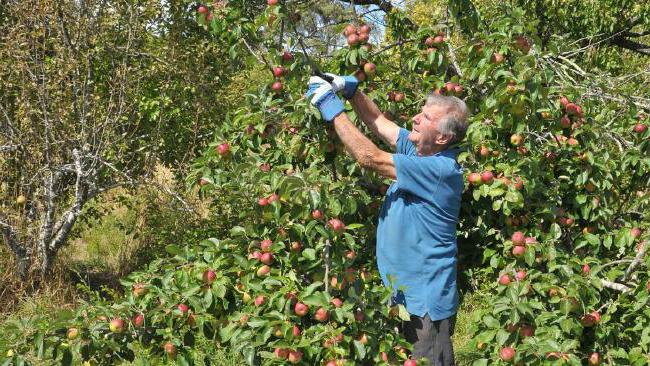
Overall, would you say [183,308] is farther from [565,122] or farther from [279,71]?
[565,122]

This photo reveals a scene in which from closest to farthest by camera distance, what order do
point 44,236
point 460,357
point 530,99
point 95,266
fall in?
point 530,99
point 460,357
point 44,236
point 95,266

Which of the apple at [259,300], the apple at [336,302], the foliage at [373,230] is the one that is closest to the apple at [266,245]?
the foliage at [373,230]

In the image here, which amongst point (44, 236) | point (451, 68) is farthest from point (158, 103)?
point (451, 68)

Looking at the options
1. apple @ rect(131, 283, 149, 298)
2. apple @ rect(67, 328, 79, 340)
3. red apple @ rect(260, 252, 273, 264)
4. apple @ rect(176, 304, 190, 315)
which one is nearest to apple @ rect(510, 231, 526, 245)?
red apple @ rect(260, 252, 273, 264)

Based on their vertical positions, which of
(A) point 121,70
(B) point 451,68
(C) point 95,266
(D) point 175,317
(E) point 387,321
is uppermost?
(A) point 121,70

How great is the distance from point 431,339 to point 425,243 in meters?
0.34

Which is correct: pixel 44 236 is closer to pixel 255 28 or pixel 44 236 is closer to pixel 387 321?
pixel 255 28

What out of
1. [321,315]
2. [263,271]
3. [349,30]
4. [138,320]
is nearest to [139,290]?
[138,320]

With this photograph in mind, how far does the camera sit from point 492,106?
2.64 meters

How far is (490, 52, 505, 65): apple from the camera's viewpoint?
2.73m

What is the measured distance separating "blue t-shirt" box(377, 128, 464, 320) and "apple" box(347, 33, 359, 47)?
52 centimetres

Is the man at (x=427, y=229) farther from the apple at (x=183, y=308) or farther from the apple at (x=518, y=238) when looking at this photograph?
the apple at (x=183, y=308)

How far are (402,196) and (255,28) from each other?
2.86ft

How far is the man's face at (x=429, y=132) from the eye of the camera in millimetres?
2539
